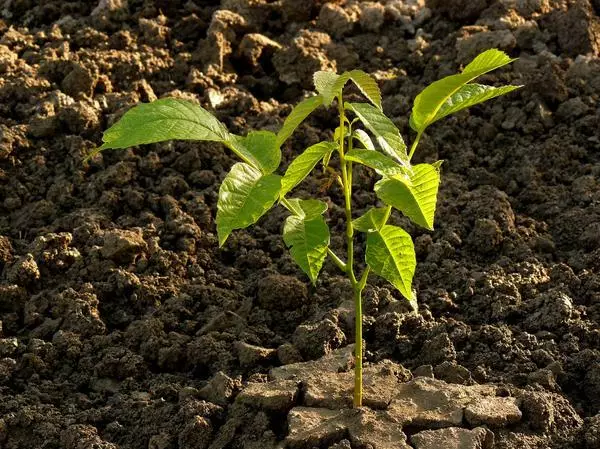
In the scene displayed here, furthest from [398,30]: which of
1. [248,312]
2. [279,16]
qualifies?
[248,312]

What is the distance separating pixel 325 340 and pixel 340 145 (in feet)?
2.74

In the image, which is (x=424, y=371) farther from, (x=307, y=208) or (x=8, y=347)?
(x=8, y=347)

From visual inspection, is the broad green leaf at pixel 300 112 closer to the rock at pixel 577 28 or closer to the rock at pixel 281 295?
the rock at pixel 281 295

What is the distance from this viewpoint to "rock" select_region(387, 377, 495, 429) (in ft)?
8.64

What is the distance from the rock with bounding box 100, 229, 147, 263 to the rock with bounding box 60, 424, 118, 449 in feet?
2.49

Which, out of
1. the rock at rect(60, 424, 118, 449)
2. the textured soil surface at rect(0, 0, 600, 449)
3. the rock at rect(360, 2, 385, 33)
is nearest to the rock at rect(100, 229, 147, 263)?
the textured soil surface at rect(0, 0, 600, 449)

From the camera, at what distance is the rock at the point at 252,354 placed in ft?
9.64

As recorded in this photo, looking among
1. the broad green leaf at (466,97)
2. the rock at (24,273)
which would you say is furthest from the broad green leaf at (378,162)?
the rock at (24,273)

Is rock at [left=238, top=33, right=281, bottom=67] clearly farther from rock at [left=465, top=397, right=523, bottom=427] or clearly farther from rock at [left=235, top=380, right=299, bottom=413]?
rock at [left=465, top=397, right=523, bottom=427]

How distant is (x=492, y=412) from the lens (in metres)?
2.65

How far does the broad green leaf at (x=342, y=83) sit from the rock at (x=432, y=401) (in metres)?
0.87

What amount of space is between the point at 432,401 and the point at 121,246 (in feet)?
4.13

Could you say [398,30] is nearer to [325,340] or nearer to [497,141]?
[497,141]

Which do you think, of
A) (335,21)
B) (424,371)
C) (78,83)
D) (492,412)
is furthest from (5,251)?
(335,21)
